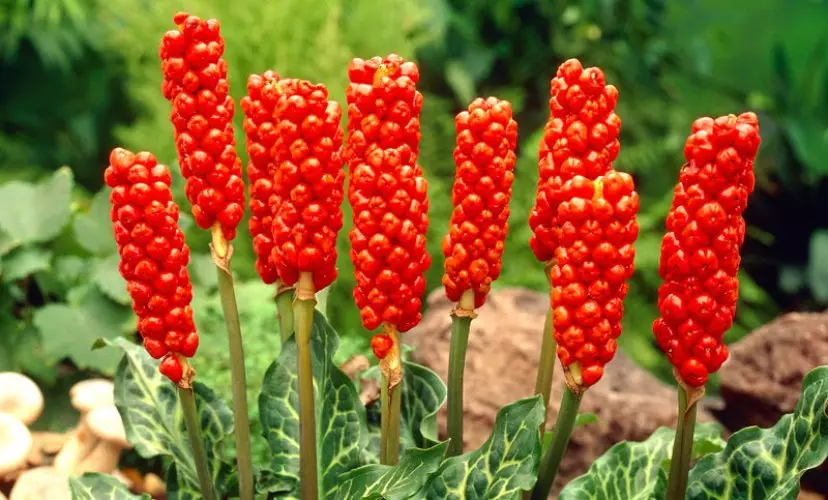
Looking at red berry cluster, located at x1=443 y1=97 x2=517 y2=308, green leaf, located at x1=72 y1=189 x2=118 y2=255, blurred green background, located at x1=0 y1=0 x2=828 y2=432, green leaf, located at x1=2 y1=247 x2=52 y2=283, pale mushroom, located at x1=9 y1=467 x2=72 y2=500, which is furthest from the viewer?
blurred green background, located at x1=0 y1=0 x2=828 y2=432

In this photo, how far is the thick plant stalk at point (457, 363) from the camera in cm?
150

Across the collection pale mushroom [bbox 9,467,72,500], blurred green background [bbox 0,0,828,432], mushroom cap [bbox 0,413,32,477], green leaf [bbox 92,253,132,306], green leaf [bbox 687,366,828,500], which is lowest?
pale mushroom [bbox 9,467,72,500]

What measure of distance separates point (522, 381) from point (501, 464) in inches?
36.9

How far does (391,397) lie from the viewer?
4.83 feet

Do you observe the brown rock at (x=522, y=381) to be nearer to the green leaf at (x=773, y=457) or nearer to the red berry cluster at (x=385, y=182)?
the green leaf at (x=773, y=457)

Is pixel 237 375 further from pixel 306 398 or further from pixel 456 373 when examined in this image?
pixel 456 373

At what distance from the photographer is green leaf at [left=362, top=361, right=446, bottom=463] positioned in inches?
64.0

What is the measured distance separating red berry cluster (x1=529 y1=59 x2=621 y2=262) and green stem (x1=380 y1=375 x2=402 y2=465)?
381 mm

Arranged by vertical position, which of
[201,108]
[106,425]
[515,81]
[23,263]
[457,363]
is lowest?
[106,425]

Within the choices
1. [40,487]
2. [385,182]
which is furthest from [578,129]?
[40,487]

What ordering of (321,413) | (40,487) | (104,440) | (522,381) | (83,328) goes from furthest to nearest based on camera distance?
(83,328) → (522,381) → (104,440) → (40,487) → (321,413)

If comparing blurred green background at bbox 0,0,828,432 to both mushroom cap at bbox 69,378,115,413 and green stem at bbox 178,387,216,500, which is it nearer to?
mushroom cap at bbox 69,378,115,413

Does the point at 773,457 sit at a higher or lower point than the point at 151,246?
lower

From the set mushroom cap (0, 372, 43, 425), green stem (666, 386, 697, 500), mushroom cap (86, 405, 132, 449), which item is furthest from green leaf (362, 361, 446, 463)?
mushroom cap (0, 372, 43, 425)
